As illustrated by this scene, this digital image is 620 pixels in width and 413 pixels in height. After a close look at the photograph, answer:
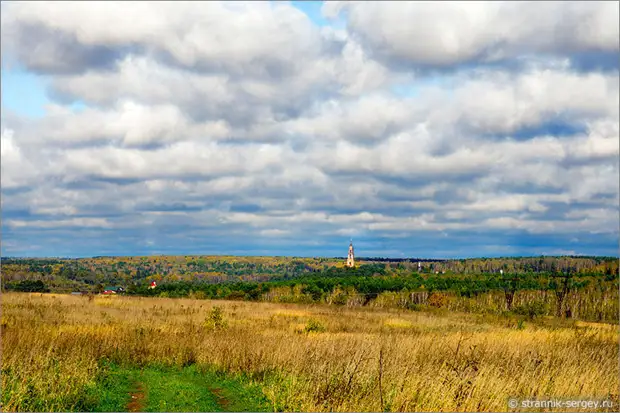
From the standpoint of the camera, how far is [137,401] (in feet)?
45.0

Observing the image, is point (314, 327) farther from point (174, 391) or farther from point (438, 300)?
point (438, 300)

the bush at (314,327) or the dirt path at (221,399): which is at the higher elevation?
the dirt path at (221,399)

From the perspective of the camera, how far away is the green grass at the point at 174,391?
13047 mm

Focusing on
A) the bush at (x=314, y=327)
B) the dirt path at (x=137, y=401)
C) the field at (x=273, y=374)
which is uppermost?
the field at (x=273, y=374)

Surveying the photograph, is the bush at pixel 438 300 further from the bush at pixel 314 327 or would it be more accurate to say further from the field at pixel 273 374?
the field at pixel 273 374

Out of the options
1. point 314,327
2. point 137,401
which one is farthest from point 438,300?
point 137,401

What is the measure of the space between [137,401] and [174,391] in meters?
0.93

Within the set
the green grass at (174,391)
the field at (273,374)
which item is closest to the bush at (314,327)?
the field at (273,374)

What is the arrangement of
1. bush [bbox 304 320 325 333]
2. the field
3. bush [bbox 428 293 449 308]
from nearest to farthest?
the field, bush [bbox 304 320 325 333], bush [bbox 428 293 449 308]

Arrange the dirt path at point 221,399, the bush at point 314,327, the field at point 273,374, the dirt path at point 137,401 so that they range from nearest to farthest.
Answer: the field at point 273,374 < the dirt path at point 137,401 < the dirt path at point 221,399 < the bush at point 314,327

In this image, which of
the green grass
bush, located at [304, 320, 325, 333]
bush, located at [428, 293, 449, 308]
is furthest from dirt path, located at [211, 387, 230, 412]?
bush, located at [428, 293, 449, 308]

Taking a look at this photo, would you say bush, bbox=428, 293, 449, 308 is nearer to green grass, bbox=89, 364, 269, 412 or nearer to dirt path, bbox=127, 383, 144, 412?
green grass, bbox=89, 364, 269, 412

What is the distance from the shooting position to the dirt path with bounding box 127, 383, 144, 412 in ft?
42.8

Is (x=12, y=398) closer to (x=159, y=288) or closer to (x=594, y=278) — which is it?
(x=159, y=288)
